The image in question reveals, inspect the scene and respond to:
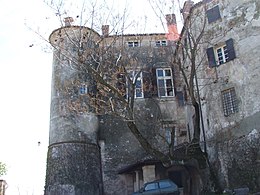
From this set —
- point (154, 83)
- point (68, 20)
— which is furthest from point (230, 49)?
point (68, 20)

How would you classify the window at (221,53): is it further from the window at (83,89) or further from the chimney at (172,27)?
the window at (83,89)

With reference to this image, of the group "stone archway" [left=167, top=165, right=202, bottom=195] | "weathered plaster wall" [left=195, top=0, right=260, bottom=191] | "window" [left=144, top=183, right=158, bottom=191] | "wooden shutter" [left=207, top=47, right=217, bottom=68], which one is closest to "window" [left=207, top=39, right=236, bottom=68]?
"wooden shutter" [left=207, top=47, right=217, bottom=68]

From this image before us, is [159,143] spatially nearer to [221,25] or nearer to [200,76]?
[200,76]

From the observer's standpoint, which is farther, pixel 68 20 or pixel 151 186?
pixel 68 20

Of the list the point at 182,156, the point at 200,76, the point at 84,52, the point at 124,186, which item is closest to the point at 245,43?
the point at 200,76

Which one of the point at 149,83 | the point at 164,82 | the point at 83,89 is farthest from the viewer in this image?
the point at 164,82

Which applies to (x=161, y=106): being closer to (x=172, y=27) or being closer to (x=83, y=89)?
(x=83, y=89)

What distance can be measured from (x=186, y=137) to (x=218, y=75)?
242 inches

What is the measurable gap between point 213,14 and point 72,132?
461 inches

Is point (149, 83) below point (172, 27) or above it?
below

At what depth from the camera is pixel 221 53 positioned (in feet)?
66.6

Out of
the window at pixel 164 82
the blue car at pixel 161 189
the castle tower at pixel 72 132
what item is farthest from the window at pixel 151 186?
the window at pixel 164 82

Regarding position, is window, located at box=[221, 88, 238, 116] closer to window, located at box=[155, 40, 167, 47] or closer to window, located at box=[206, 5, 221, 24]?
window, located at box=[206, 5, 221, 24]

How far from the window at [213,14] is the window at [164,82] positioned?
233 inches
